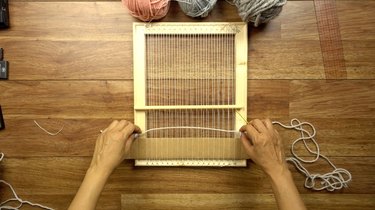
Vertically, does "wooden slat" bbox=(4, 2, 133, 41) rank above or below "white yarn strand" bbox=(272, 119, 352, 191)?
above

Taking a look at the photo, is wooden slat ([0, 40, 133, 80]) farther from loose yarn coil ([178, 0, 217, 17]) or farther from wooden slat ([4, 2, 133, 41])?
loose yarn coil ([178, 0, 217, 17])

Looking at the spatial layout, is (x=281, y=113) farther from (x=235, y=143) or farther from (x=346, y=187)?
(x=346, y=187)

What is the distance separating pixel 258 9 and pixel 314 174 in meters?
0.65

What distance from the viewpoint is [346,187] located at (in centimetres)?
134

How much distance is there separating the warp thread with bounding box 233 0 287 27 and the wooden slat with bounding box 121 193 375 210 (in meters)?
0.66

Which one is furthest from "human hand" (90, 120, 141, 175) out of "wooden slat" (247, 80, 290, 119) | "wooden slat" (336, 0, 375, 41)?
"wooden slat" (336, 0, 375, 41)

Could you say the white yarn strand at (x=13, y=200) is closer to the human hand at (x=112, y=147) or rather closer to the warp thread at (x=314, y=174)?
the human hand at (x=112, y=147)

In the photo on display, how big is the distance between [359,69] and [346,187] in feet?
1.49

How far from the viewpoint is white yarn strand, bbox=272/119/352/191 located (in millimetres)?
1331

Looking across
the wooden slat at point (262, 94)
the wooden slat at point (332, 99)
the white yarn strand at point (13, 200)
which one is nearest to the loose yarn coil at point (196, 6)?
the wooden slat at point (262, 94)

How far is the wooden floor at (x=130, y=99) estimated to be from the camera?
1313 mm

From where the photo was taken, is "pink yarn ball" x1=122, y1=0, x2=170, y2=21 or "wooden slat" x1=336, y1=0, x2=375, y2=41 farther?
"wooden slat" x1=336, y1=0, x2=375, y2=41

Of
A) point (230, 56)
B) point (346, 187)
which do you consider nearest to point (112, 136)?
point (230, 56)

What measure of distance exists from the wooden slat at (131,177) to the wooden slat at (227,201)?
0.08ft
